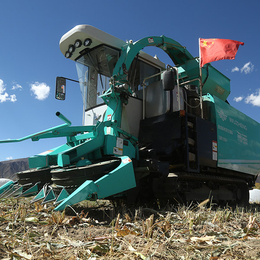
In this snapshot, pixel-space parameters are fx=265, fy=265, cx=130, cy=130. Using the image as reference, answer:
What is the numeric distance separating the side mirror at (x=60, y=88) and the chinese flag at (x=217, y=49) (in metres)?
3.46

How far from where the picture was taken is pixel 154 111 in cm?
608

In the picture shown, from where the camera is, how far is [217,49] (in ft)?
22.8

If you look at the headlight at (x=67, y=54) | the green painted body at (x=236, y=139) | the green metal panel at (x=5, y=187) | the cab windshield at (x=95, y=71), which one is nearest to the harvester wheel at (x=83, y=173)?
the green metal panel at (x=5, y=187)

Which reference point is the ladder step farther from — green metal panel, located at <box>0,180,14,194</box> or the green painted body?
green metal panel, located at <box>0,180,14,194</box>

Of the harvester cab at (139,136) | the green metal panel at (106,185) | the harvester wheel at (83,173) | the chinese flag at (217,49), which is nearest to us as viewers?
the green metal panel at (106,185)

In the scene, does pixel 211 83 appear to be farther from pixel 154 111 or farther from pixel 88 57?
pixel 88 57

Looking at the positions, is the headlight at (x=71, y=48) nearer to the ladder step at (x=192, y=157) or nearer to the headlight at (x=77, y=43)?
the headlight at (x=77, y=43)

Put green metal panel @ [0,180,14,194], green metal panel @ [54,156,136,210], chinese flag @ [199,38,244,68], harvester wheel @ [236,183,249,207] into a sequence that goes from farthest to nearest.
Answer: harvester wheel @ [236,183,249,207]
chinese flag @ [199,38,244,68]
green metal panel @ [0,180,14,194]
green metal panel @ [54,156,136,210]

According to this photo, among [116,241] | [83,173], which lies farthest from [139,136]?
[116,241]

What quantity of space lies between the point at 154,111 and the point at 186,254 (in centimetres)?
414

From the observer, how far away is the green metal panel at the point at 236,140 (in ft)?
21.0

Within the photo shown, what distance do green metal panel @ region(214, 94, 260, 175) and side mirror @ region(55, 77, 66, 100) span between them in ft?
11.7

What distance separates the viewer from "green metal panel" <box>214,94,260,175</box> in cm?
640

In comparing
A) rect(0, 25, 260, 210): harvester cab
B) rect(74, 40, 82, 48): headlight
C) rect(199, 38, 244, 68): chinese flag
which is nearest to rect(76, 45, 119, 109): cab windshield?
rect(0, 25, 260, 210): harvester cab
